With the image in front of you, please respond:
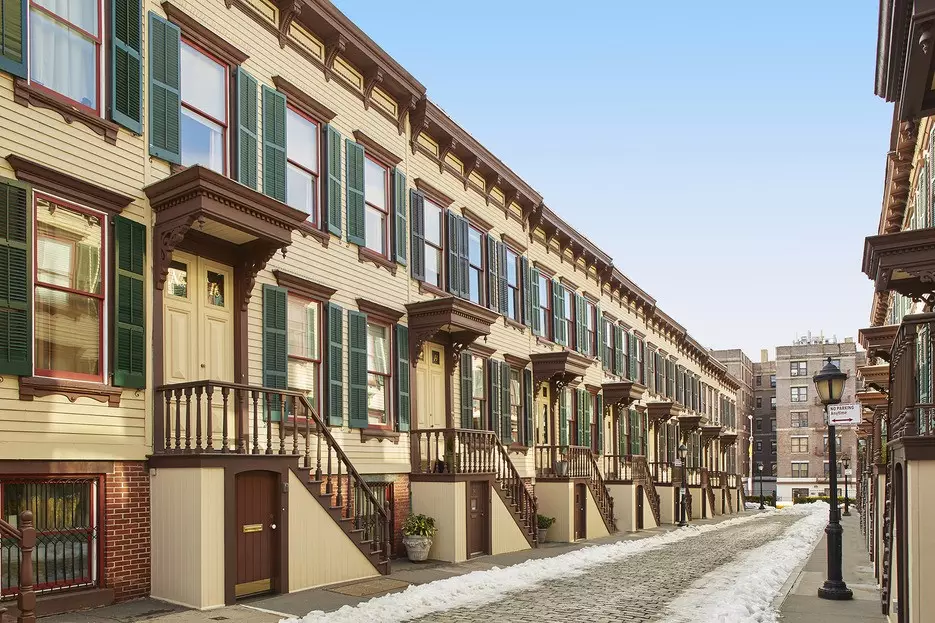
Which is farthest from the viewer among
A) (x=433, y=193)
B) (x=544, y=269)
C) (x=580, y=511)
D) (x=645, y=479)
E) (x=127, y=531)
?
(x=645, y=479)

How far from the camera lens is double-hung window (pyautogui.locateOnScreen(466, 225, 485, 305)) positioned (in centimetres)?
2483

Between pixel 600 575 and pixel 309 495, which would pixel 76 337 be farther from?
pixel 600 575

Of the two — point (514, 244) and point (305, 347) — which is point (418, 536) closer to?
point (305, 347)

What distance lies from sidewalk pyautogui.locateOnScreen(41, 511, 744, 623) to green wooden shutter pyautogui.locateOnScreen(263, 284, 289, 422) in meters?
3.24

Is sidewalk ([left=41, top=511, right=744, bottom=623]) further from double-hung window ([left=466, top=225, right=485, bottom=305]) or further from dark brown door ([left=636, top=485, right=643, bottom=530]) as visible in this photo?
dark brown door ([left=636, top=485, right=643, bottom=530])

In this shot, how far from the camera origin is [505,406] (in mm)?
25688

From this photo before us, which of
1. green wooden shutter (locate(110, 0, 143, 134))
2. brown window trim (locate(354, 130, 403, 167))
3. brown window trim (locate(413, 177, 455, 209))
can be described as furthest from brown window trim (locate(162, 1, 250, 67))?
brown window trim (locate(413, 177, 455, 209))

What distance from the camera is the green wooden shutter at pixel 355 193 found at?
18578 millimetres

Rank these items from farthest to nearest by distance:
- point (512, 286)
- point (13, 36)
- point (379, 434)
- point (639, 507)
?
point (639, 507)
point (512, 286)
point (379, 434)
point (13, 36)

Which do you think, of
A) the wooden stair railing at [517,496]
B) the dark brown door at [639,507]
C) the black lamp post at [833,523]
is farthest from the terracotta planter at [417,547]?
the dark brown door at [639,507]

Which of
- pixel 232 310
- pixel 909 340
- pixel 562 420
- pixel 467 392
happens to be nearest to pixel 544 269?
pixel 562 420

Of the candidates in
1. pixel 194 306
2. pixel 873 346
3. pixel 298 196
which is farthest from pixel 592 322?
pixel 194 306

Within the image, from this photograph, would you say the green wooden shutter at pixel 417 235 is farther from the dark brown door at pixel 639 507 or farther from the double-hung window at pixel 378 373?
the dark brown door at pixel 639 507

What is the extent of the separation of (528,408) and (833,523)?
1316 cm
